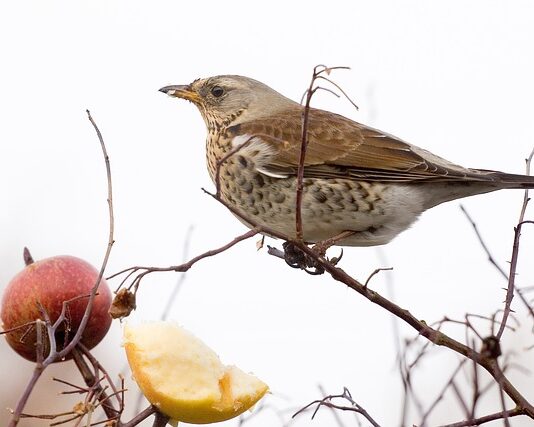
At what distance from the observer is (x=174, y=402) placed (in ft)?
9.45

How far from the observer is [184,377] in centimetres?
300

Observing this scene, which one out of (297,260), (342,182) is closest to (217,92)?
(342,182)

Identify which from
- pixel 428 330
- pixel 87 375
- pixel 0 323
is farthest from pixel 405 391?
pixel 0 323

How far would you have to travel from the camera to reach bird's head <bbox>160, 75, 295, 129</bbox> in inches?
242

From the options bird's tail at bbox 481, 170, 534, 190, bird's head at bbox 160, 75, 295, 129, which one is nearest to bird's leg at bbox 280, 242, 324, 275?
bird's tail at bbox 481, 170, 534, 190

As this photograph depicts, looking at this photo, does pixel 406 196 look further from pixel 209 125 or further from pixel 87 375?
pixel 87 375

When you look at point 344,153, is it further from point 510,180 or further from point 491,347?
point 491,347

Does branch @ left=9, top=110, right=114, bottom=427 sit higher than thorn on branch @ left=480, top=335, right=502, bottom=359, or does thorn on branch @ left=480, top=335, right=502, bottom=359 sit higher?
thorn on branch @ left=480, top=335, right=502, bottom=359

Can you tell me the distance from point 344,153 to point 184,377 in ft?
9.08

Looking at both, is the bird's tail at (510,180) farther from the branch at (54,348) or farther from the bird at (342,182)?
the branch at (54,348)

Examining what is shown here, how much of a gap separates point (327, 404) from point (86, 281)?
1.02 meters

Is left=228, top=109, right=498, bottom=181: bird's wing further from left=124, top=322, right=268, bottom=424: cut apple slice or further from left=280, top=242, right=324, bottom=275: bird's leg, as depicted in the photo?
left=124, top=322, right=268, bottom=424: cut apple slice

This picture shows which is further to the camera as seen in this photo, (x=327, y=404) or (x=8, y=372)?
(x=8, y=372)

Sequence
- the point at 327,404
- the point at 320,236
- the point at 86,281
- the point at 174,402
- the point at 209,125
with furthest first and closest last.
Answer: the point at 209,125 < the point at 320,236 < the point at 86,281 < the point at 327,404 < the point at 174,402
